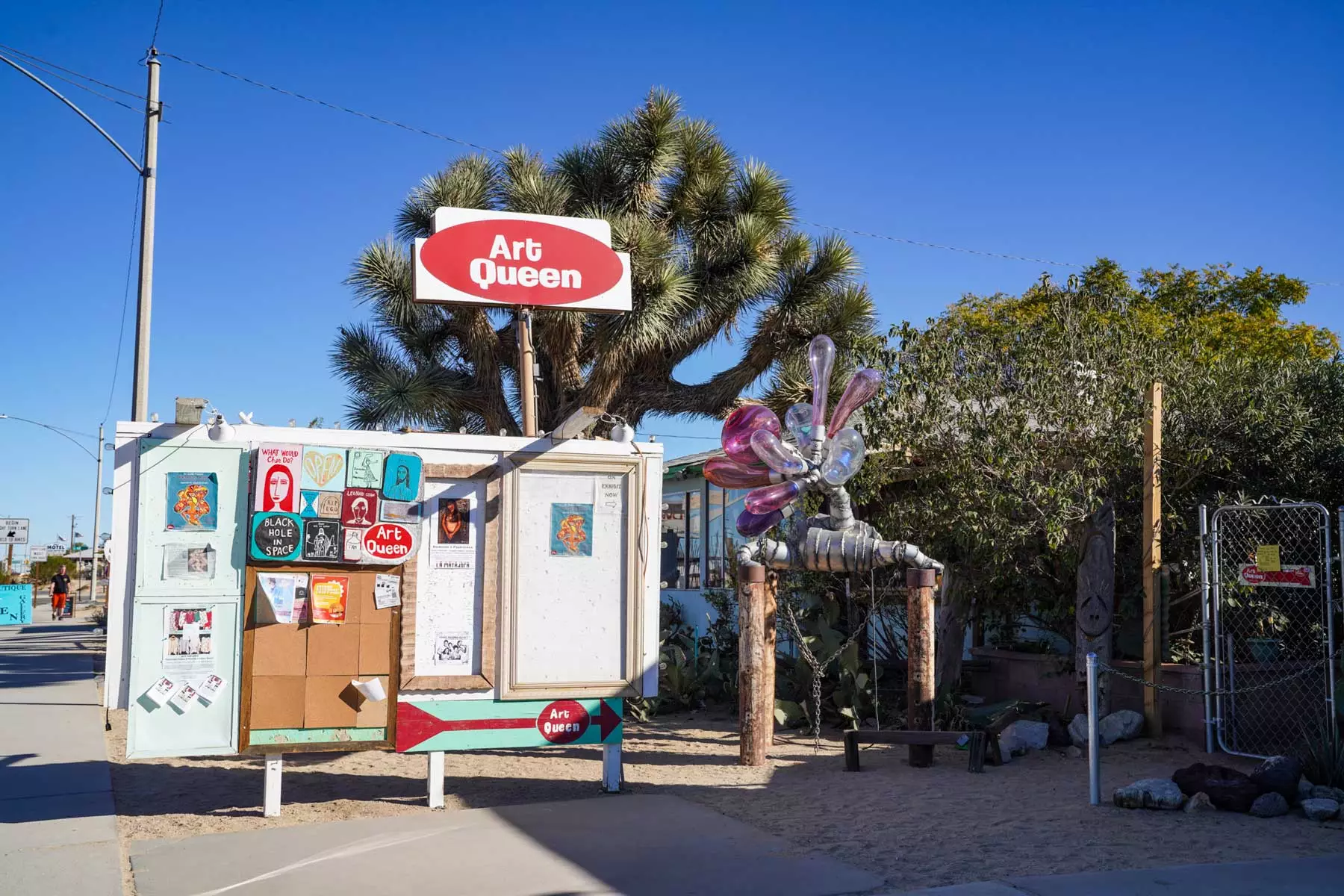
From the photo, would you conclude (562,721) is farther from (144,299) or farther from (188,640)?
(144,299)

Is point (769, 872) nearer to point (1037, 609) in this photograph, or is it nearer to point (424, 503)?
point (424, 503)

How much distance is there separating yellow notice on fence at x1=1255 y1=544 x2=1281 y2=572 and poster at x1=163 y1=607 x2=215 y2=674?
7860mm

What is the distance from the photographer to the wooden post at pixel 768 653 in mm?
9398

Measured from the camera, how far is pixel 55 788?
833 centimetres

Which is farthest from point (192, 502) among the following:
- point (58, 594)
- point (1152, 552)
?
point (58, 594)

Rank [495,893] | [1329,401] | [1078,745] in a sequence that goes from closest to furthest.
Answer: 1. [495,893]
2. [1078,745]
3. [1329,401]

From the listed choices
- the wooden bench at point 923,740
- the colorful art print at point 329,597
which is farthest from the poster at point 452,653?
the wooden bench at point 923,740

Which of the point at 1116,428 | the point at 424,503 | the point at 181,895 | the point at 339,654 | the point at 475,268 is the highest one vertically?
the point at 475,268

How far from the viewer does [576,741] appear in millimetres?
7855

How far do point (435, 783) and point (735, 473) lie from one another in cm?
350

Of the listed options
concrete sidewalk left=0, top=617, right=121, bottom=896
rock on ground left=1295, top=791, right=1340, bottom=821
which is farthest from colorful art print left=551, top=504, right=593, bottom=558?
rock on ground left=1295, top=791, right=1340, bottom=821

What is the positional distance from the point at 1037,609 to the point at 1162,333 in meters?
3.18

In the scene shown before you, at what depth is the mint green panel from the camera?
6887mm

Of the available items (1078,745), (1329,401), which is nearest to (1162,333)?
(1329,401)
